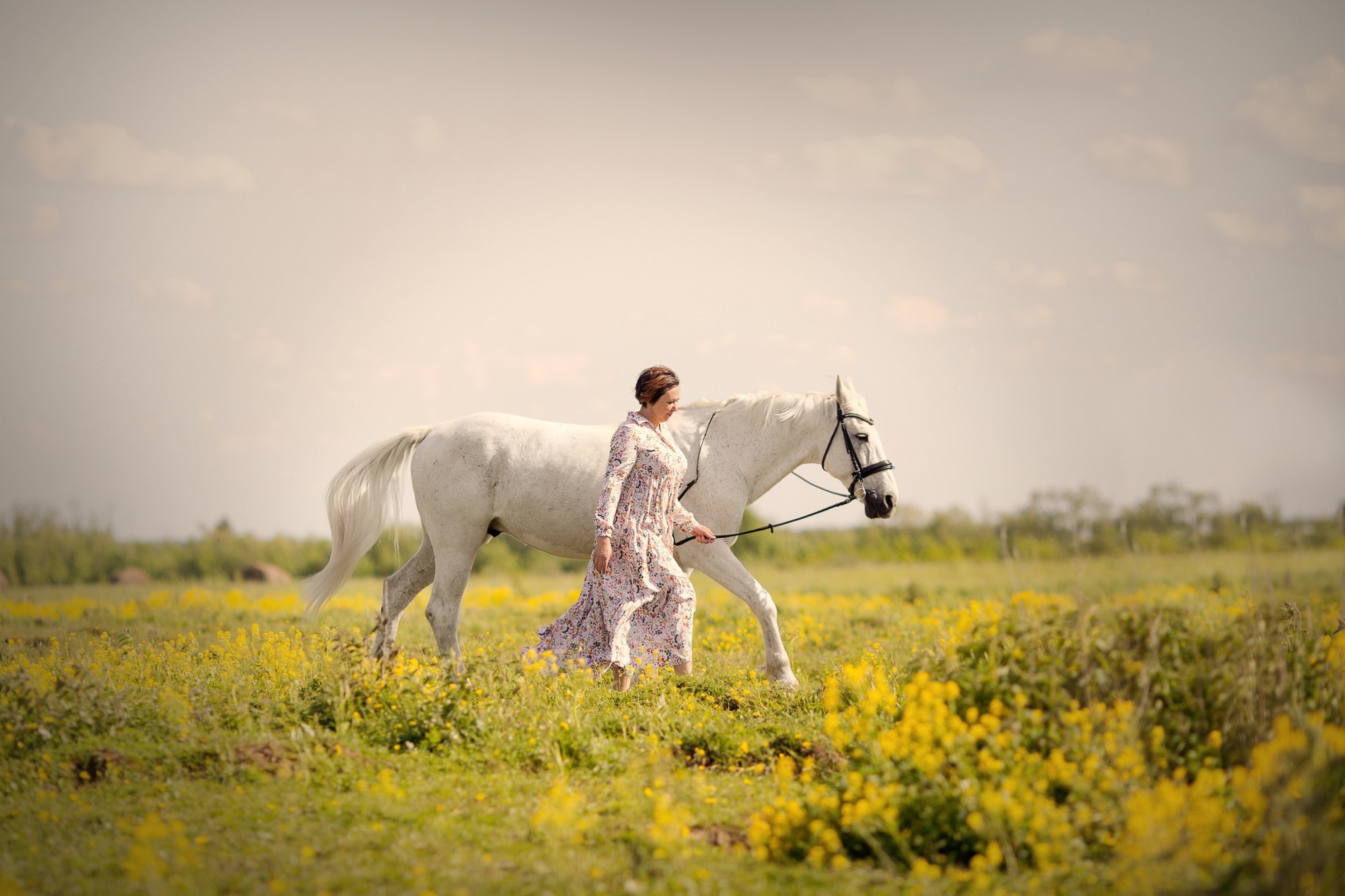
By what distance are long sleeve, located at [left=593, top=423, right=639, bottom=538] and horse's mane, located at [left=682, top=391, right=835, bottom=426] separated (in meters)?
1.28

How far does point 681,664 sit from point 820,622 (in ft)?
14.5

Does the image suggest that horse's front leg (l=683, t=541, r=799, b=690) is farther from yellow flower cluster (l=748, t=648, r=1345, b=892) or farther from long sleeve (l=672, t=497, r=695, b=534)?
yellow flower cluster (l=748, t=648, r=1345, b=892)

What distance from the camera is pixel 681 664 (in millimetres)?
7000

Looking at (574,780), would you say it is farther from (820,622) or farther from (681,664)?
(820,622)

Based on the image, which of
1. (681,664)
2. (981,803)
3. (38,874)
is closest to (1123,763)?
(981,803)

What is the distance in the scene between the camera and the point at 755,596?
280 inches

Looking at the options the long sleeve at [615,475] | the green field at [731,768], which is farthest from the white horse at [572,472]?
the green field at [731,768]

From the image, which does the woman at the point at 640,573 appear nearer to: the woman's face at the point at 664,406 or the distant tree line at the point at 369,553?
the woman's face at the point at 664,406

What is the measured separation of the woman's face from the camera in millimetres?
6898

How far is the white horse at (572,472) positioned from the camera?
304 inches

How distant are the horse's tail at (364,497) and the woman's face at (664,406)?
2544 millimetres

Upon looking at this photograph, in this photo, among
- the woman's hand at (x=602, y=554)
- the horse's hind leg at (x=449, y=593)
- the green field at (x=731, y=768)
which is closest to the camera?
the green field at (x=731, y=768)

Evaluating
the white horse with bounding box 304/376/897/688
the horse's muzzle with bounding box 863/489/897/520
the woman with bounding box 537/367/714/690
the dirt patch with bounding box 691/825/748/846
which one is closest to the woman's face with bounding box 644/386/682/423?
the woman with bounding box 537/367/714/690

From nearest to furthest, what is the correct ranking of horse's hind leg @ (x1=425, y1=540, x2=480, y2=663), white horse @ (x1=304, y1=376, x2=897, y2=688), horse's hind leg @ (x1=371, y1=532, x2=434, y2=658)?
horse's hind leg @ (x1=425, y1=540, x2=480, y2=663)
white horse @ (x1=304, y1=376, x2=897, y2=688)
horse's hind leg @ (x1=371, y1=532, x2=434, y2=658)
